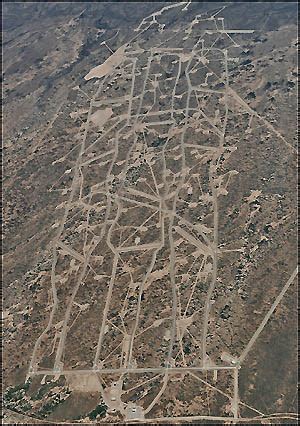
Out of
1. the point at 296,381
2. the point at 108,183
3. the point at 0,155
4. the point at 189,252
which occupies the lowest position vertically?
the point at 296,381

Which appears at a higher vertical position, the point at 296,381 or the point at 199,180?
the point at 199,180

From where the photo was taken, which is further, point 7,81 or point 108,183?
point 7,81

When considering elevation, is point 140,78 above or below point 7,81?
below

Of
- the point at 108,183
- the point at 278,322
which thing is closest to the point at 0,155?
the point at 108,183

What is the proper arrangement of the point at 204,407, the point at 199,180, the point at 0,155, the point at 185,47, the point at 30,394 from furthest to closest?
the point at 185,47 → the point at 0,155 → the point at 199,180 → the point at 30,394 → the point at 204,407

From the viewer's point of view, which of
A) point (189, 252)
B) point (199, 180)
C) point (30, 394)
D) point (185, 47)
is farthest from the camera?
point (185, 47)

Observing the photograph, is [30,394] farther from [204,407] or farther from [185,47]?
[185,47]

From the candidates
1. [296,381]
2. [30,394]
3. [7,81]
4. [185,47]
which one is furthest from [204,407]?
[7,81]

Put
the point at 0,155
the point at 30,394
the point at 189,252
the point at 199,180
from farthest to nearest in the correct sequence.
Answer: the point at 0,155 < the point at 199,180 < the point at 189,252 < the point at 30,394

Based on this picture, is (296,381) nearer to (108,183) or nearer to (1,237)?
(108,183)
